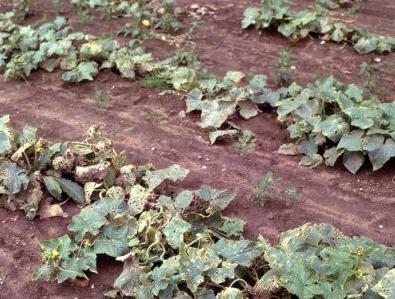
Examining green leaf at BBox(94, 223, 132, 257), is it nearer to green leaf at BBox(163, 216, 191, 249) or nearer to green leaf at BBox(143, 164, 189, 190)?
green leaf at BBox(163, 216, 191, 249)

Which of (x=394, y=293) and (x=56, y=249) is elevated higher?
(x=394, y=293)

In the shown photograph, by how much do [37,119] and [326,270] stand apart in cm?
332

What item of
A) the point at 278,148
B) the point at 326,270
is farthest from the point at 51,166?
the point at 326,270

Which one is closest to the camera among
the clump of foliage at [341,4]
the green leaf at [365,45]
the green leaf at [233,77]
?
the green leaf at [233,77]

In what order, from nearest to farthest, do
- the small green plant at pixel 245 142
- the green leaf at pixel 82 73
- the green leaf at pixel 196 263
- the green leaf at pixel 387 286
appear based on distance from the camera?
the green leaf at pixel 387 286
the green leaf at pixel 196 263
the small green plant at pixel 245 142
the green leaf at pixel 82 73

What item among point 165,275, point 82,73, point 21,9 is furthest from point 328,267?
point 21,9

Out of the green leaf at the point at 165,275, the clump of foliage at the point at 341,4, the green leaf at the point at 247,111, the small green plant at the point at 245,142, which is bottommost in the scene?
the small green plant at the point at 245,142

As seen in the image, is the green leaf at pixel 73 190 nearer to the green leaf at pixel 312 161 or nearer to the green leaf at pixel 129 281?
the green leaf at pixel 129 281

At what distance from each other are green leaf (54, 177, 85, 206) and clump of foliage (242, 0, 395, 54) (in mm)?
3409

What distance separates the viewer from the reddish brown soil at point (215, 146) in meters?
4.16

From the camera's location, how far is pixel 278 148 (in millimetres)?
5148

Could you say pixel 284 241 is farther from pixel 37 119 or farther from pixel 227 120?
pixel 37 119

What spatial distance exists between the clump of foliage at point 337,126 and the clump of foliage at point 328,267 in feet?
3.72

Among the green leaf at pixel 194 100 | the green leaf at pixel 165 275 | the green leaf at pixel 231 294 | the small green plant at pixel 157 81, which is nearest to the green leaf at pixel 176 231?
the green leaf at pixel 165 275
